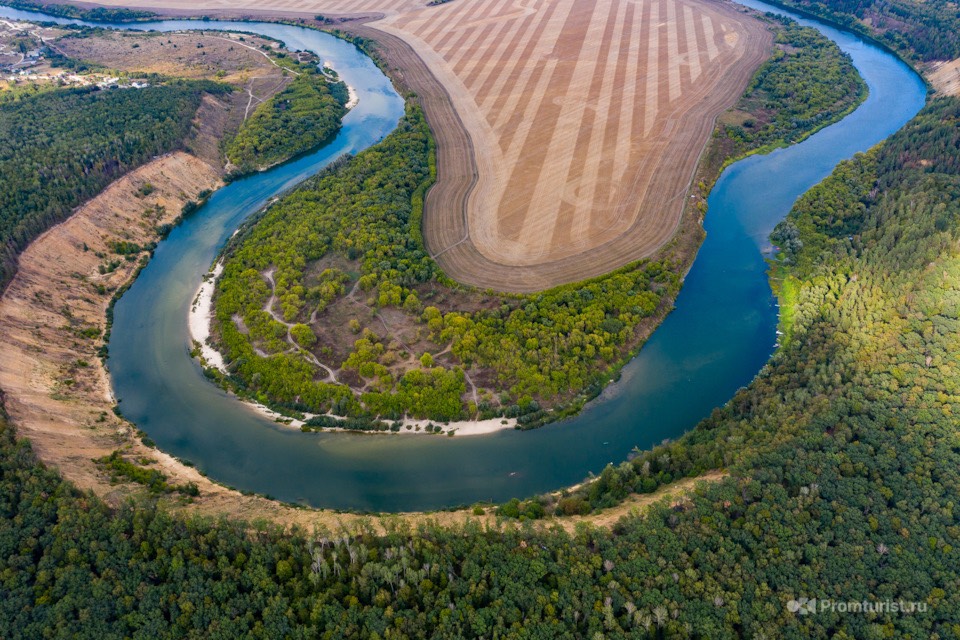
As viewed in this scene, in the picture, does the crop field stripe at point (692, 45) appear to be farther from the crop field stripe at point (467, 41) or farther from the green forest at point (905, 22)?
the crop field stripe at point (467, 41)

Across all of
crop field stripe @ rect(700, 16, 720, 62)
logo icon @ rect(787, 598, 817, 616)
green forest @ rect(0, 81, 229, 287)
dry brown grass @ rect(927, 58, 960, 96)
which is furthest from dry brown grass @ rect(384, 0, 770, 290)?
green forest @ rect(0, 81, 229, 287)

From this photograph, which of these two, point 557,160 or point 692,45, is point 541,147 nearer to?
point 557,160

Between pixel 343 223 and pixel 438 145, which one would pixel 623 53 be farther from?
pixel 343 223

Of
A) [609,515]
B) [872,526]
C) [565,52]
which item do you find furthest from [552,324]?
[565,52]

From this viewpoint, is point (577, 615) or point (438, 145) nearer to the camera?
point (577, 615)

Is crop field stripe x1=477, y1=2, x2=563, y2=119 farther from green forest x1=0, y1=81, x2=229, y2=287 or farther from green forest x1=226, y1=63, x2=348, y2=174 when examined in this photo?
green forest x1=0, y1=81, x2=229, y2=287

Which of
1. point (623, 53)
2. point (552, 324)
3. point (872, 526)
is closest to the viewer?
point (872, 526)
